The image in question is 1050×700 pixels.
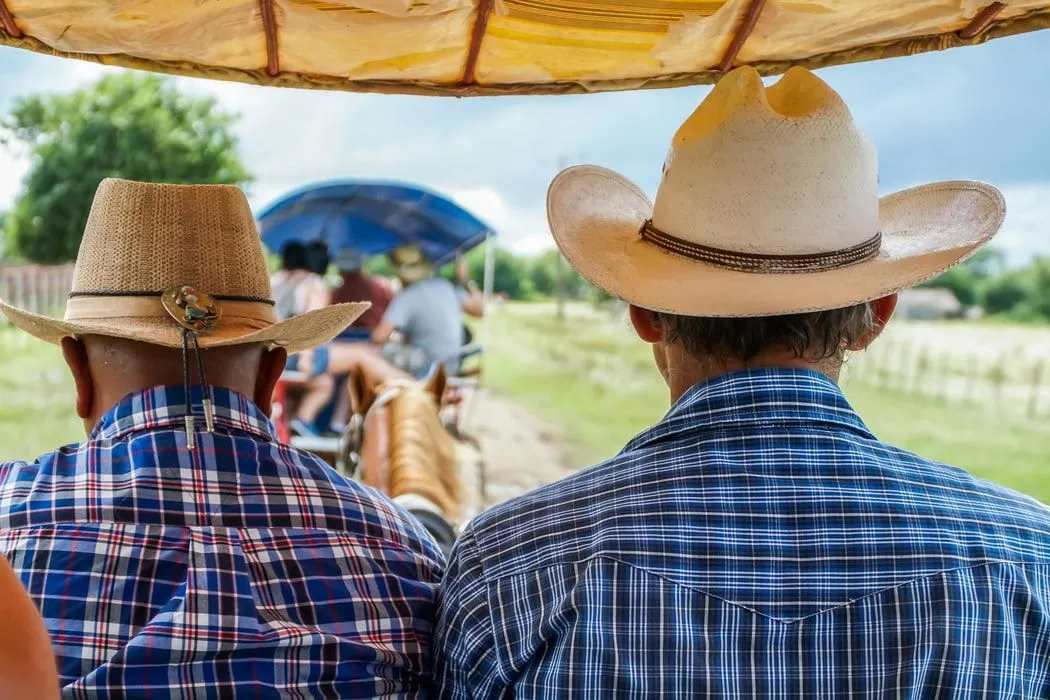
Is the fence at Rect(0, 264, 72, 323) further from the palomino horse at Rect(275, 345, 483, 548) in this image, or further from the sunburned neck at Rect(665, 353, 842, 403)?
the sunburned neck at Rect(665, 353, 842, 403)

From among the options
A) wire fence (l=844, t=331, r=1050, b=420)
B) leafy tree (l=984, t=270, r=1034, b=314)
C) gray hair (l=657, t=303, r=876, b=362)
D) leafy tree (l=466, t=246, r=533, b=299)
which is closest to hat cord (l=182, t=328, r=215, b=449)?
gray hair (l=657, t=303, r=876, b=362)

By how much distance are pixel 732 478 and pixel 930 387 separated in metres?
13.5

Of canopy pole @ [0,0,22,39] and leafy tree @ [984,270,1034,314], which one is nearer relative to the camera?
canopy pole @ [0,0,22,39]

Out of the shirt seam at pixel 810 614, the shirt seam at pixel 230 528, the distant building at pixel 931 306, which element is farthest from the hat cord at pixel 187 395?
the distant building at pixel 931 306

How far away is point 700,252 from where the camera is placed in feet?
4.45

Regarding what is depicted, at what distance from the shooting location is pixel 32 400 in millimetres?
12852

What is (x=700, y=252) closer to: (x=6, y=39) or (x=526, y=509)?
(x=526, y=509)

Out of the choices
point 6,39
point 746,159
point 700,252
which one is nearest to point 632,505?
point 700,252

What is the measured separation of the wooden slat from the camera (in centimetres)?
184

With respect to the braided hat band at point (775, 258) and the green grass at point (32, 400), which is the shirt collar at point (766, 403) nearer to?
the braided hat band at point (775, 258)

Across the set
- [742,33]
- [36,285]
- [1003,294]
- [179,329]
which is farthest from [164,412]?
[1003,294]

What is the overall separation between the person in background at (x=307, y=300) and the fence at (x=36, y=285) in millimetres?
4781

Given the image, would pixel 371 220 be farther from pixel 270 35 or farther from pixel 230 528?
pixel 230 528

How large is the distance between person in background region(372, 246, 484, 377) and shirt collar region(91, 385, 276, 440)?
18.7 ft
